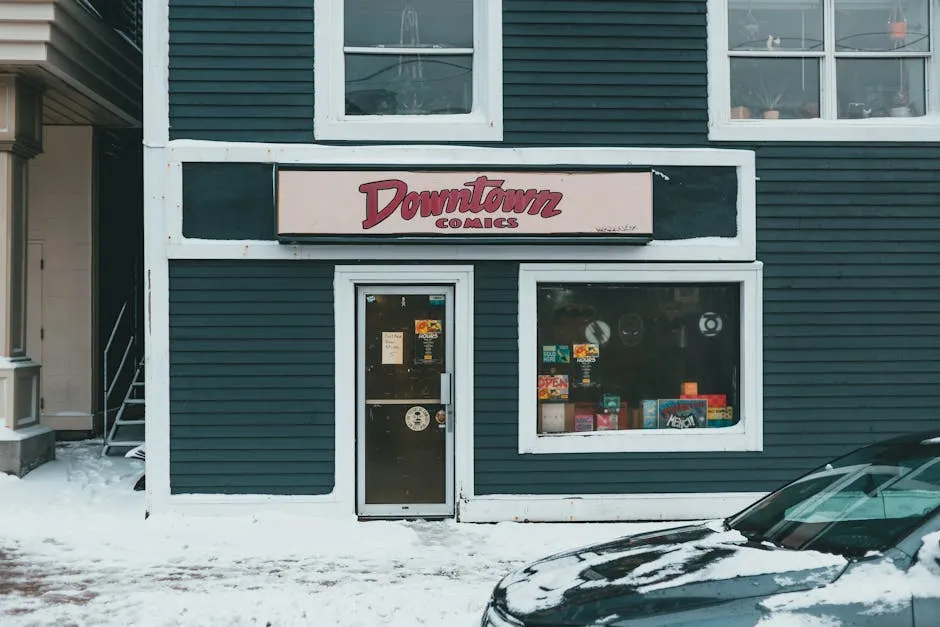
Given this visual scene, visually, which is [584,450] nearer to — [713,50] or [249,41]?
[713,50]

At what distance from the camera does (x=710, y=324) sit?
31.9 feet

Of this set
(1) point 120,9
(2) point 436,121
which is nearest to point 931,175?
(2) point 436,121

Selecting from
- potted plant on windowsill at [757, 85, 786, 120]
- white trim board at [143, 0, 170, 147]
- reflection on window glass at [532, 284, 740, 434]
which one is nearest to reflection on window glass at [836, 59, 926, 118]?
potted plant on windowsill at [757, 85, 786, 120]

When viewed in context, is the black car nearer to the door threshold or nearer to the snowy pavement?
the snowy pavement

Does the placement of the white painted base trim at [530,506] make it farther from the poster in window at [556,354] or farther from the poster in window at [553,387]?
the poster in window at [556,354]

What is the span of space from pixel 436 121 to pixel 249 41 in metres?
1.95

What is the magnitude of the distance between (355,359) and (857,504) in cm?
570

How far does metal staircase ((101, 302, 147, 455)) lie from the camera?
41.1ft

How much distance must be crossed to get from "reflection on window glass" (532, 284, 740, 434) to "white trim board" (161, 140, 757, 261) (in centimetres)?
41

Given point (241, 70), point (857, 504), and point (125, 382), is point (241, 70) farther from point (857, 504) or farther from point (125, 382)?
point (857, 504)

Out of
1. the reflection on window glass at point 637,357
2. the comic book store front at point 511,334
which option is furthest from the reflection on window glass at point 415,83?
the reflection on window glass at point 637,357

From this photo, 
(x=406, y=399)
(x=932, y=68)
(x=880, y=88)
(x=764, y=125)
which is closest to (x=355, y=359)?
(x=406, y=399)

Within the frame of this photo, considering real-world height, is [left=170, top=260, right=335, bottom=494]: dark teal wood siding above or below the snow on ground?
above

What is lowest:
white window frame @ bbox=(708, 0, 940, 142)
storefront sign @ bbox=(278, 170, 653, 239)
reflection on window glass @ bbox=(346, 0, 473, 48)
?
storefront sign @ bbox=(278, 170, 653, 239)
